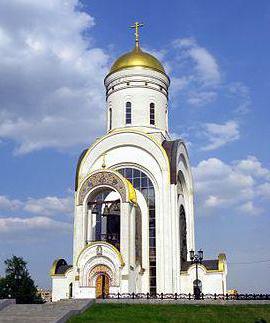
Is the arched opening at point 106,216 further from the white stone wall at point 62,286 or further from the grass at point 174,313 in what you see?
the grass at point 174,313

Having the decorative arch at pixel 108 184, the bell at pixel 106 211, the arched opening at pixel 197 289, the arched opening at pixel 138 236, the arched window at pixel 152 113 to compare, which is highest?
the arched window at pixel 152 113

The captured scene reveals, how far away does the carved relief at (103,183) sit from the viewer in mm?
29944

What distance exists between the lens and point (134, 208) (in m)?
30.6

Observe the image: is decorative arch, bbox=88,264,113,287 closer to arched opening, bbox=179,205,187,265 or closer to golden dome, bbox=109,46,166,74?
arched opening, bbox=179,205,187,265

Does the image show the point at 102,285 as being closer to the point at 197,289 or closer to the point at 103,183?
the point at 197,289

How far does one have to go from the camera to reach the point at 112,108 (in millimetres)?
36750

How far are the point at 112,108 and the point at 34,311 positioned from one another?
17.8m

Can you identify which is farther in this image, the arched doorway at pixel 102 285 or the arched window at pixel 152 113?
the arched window at pixel 152 113

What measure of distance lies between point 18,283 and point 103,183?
11048 mm

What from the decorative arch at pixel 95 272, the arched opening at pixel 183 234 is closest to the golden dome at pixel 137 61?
the arched opening at pixel 183 234

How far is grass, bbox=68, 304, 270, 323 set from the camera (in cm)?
2123

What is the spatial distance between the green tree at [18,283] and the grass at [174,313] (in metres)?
13.3

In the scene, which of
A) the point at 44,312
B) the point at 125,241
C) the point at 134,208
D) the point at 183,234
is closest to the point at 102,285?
the point at 125,241

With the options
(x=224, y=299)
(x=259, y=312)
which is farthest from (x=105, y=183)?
(x=259, y=312)
